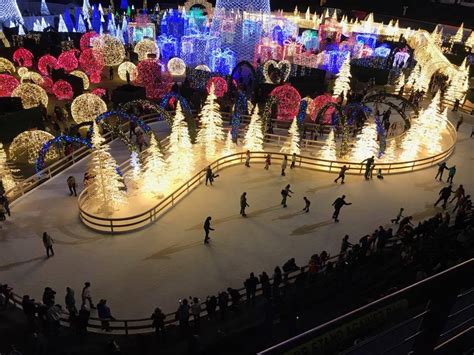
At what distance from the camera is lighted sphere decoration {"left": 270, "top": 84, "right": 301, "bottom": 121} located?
25062mm

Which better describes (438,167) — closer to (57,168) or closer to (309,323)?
(309,323)

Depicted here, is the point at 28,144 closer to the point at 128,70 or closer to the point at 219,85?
the point at 219,85

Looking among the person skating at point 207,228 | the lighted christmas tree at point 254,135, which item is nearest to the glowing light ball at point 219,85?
the lighted christmas tree at point 254,135

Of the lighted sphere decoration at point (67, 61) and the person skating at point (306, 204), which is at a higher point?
the lighted sphere decoration at point (67, 61)

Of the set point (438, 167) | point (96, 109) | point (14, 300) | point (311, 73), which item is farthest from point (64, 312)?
point (311, 73)

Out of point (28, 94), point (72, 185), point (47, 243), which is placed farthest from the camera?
point (28, 94)

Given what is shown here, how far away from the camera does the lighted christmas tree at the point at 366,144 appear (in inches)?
812

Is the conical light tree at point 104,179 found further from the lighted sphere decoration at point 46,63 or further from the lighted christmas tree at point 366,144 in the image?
the lighted sphere decoration at point 46,63

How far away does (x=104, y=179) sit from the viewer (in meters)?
15.3

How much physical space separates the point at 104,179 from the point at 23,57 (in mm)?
25887

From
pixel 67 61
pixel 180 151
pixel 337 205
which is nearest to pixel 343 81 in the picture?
pixel 180 151

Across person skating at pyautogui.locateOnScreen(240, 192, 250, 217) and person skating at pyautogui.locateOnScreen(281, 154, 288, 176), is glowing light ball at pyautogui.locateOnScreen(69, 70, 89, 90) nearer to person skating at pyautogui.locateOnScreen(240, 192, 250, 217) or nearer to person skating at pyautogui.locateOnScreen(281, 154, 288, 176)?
person skating at pyautogui.locateOnScreen(281, 154, 288, 176)

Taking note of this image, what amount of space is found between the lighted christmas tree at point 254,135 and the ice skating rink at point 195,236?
2.16 meters

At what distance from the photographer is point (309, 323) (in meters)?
10.4
